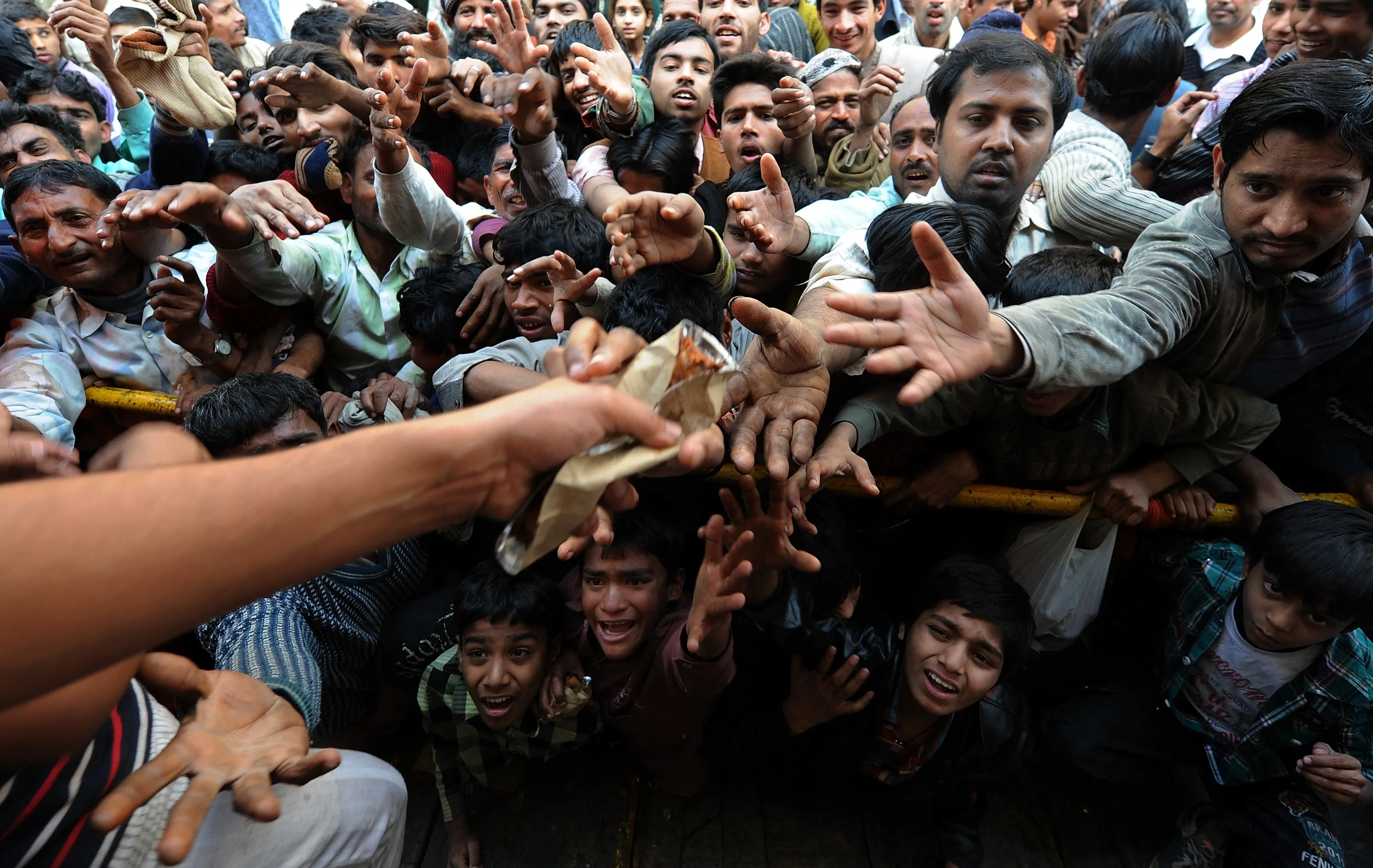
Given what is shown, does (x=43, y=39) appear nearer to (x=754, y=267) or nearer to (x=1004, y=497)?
(x=754, y=267)

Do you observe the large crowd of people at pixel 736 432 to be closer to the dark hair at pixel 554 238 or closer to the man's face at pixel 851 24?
the dark hair at pixel 554 238

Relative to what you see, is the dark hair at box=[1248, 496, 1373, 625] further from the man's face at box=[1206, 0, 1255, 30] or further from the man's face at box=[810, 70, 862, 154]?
the man's face at box=[1206, 0, 1255, 30]

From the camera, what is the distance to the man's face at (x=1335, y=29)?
3.09 m

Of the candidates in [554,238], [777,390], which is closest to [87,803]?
[777,390]

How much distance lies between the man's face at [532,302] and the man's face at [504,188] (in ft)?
2.99

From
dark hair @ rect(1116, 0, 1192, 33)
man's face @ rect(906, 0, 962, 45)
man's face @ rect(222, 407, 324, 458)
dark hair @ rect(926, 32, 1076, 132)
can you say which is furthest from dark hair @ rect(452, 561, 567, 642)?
man's face @ rect(906, 0, 962, 45)

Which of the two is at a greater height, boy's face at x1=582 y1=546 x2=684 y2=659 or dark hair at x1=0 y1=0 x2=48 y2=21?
dark hair at x1=0 y1=0 x2=48 y2=21

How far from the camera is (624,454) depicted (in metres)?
1.19

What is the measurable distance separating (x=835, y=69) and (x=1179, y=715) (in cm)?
306

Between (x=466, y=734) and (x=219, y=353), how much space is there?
5.64ft

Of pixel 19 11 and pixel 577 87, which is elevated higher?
pixel 19 11

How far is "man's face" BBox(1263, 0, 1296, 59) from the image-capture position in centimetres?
379

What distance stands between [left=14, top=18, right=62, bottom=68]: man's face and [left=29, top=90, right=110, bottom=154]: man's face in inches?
29.1

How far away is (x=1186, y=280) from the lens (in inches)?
78.7
